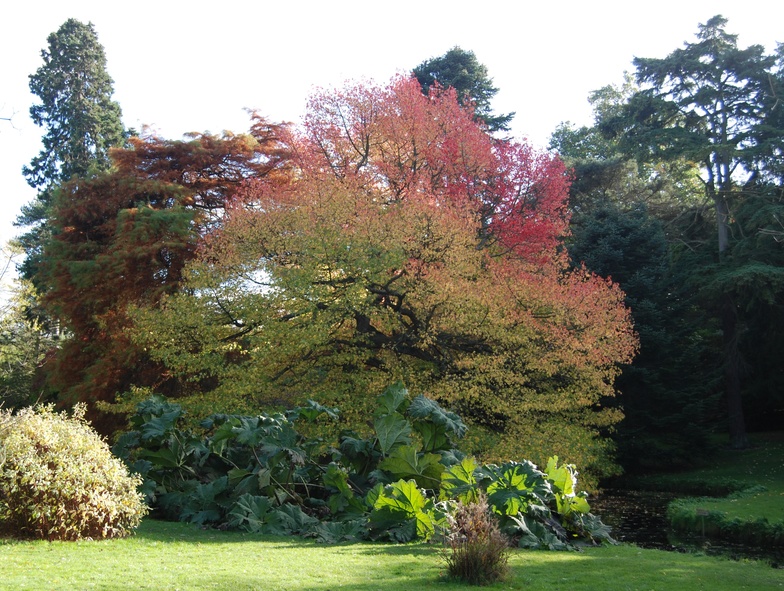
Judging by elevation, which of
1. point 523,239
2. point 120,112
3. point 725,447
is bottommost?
point 725,447

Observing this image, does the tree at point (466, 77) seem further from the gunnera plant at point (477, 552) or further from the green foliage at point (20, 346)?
the gunnera plant at point (477, 552)

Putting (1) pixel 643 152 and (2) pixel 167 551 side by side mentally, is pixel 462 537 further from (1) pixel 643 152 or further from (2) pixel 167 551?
(1) pixel 643 152

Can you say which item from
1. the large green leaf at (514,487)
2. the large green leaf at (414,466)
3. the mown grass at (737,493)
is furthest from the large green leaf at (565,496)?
the mown grass at (737,493)

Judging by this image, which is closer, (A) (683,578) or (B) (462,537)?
(B) (462,537)

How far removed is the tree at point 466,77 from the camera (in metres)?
36.1

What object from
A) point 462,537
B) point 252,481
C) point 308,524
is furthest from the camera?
point 252,481

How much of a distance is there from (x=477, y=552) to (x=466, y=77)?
32.2m

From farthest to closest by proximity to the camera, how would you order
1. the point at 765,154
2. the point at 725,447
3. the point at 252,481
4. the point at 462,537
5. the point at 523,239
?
the point at 725,447 < the point at 765,154 < the point at 523,239 < the point at 252,481 < the point at 462,537

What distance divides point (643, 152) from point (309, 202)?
17647 millimetres

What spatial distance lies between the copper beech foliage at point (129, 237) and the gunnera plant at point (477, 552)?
15388mm

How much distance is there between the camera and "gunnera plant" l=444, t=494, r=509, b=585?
714 cm

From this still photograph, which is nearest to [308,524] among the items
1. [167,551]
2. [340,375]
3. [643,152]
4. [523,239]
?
[167,551]

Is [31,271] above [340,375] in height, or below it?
above

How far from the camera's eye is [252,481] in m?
11.5
